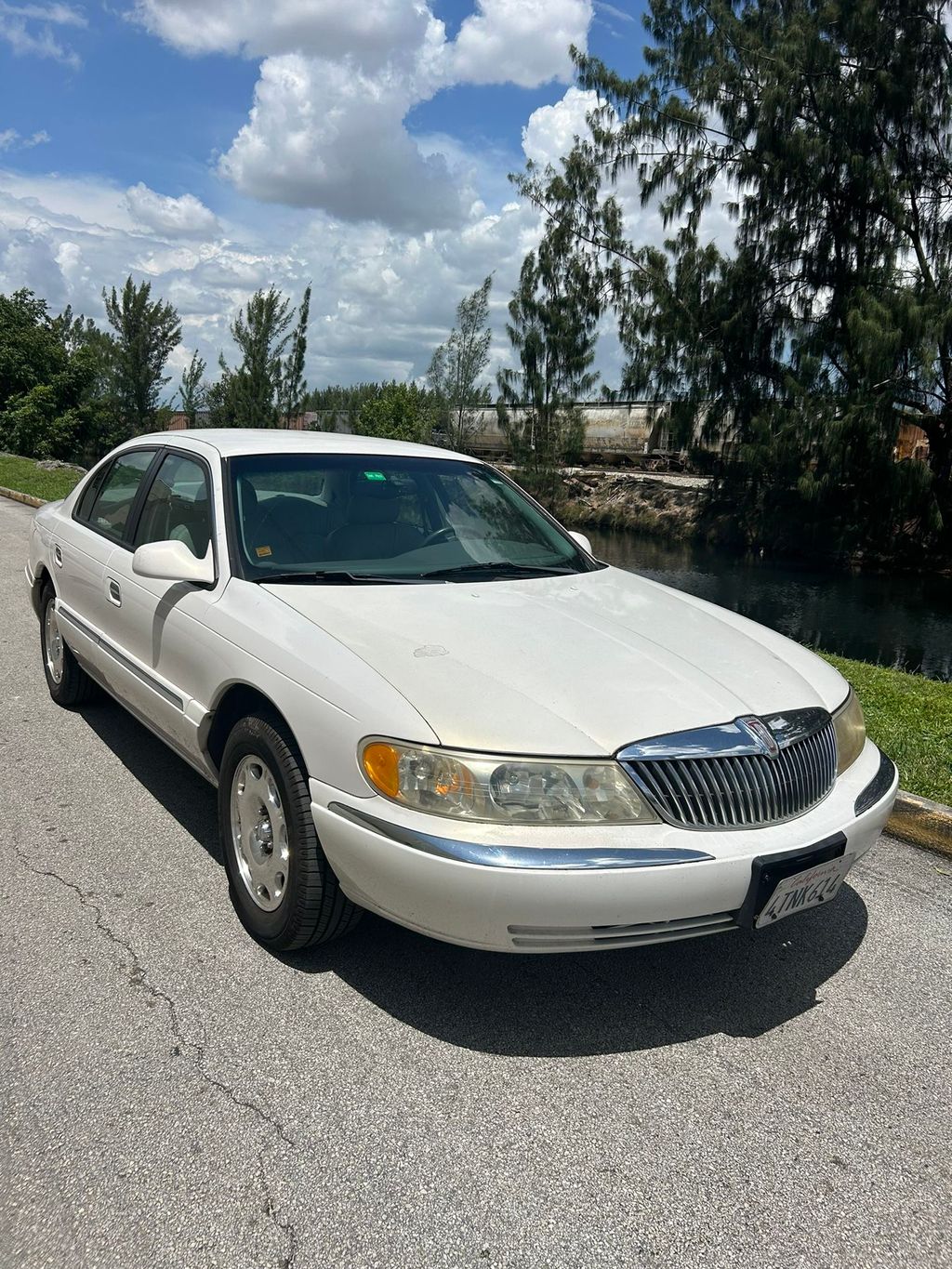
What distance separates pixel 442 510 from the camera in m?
4.33

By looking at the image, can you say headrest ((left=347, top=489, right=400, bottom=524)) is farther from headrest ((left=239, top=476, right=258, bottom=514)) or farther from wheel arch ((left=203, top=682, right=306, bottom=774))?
wheel arch ((left=203, top=682, right=306, bottom=774))

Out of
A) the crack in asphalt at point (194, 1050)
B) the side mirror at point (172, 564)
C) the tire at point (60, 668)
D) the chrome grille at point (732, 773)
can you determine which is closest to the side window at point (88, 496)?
the tire at point (60, 668)

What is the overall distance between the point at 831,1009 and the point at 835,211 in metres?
27.9

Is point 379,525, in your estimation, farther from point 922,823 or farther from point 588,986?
point 922,823

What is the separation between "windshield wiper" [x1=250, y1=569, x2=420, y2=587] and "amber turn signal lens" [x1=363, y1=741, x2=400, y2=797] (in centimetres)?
100

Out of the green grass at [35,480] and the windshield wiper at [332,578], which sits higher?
the windshield wiper at [332,578]

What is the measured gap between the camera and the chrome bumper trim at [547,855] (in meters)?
2.54

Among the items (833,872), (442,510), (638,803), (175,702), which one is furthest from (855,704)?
(175,702)

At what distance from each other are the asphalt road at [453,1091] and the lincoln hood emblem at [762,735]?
2.69 feet

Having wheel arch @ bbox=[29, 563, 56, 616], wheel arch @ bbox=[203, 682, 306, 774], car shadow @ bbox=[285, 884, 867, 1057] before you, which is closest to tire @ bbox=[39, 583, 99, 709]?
wheel arch @ bbox=[29, 563, 56, 616]

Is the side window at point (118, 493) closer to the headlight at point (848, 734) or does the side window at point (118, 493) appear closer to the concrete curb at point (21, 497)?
the headlight at point (848, 734)

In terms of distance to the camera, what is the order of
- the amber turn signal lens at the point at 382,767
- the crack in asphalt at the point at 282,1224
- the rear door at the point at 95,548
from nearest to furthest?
the crack in asphalt at the point at 282,1224 → the amber turn signal lens at the point at 382,767 → the rear door at the point at 95,548

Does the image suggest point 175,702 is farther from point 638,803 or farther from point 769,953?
point 769,953

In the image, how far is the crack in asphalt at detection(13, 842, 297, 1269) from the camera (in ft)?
7.02
